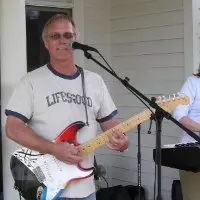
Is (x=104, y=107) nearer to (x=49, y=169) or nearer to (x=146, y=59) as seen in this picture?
(x=49, y=169)

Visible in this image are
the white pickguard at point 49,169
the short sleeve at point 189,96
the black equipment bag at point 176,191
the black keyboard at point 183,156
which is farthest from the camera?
the black equipment bag at point 176,191

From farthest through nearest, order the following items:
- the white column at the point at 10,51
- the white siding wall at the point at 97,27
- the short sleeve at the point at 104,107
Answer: the white siding wall at the point at 97,27, the white column at the point at 10,51, the short sleeve at the point at 104,107

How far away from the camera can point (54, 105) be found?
2.66m

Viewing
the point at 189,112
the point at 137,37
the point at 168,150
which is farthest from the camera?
the point at 137,37

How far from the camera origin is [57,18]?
2.77m

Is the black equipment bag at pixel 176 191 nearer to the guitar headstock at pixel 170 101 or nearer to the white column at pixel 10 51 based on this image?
the white column at pixel 10 51

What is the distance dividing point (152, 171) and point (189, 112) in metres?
1.50

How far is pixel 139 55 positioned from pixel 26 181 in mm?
2427

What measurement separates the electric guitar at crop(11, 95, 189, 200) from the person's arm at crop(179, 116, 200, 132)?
2.34ft

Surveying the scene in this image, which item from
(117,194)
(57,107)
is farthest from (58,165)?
(117,194)

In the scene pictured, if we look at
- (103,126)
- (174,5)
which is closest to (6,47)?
(103,126)

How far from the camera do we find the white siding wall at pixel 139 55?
4.65m

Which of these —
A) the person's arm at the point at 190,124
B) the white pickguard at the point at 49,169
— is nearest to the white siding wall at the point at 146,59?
the person's arm at the point at 190,124

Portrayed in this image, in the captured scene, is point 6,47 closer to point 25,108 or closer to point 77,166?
point 25,108
